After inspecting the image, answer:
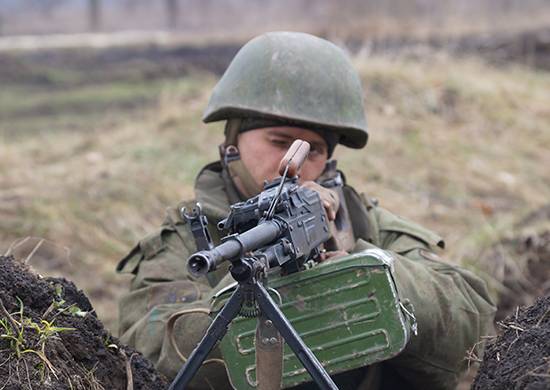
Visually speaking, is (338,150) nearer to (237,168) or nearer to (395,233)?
(395,233)

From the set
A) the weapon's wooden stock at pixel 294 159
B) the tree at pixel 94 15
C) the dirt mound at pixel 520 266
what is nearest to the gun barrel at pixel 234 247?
the weapon's wooden stock at pixel 294 159

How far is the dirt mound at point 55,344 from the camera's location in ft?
8.20

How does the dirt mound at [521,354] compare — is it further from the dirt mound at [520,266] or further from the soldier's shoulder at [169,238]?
the dirt mound at [520,266]

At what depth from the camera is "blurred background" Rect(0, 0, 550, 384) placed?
7.82 m

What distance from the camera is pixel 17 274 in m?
2.77

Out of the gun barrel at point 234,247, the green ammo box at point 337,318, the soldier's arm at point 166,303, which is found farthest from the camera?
the soldier's arm at point 166,303

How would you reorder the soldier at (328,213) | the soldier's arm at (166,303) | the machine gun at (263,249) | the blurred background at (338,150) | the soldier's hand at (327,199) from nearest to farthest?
the machine gun at (263,249) < the soldier's hand at (327,199) < the soldier's arm at (166,303) < the soldier at (328,213) < the blurred background at (338,150)

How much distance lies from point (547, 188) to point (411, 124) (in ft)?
6.38

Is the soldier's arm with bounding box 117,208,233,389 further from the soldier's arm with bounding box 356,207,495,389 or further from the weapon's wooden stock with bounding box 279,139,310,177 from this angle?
the weapon's wooden stock with bounding box 279,139,310,177

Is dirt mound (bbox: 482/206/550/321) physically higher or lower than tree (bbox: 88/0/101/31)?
higher

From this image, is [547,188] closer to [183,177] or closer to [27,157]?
[183,177]

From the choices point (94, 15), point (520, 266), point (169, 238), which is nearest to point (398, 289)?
point (169, 238)

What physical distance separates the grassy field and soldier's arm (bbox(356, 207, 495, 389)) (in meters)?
3.17

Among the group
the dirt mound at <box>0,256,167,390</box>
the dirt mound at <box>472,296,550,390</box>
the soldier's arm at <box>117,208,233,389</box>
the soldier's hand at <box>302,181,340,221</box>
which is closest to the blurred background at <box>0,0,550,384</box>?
the dirt mound at <box>0,256,167,390</box>
